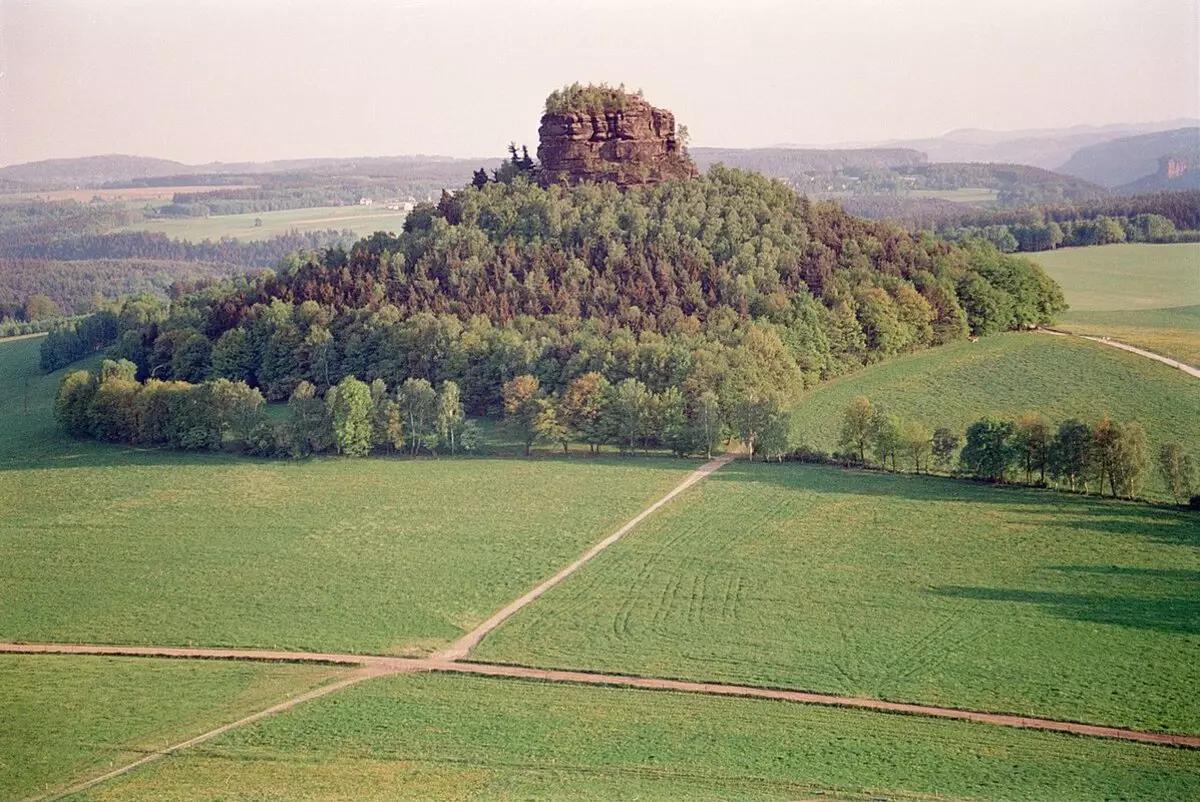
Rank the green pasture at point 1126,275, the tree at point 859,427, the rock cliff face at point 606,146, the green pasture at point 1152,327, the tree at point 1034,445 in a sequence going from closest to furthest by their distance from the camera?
the tree at point 1034,445 → the tree at point 859,427 → the green pasture at point 1152,327 → the rock cliff face at point 606,146 → the green pasture at point 1126,275

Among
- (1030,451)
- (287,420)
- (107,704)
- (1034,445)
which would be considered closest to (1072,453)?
(1034,445)

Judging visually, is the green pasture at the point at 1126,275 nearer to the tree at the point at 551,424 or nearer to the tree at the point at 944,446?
the tree at the point at 944,446

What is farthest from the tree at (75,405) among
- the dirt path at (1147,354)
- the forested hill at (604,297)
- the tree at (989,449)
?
the dirt path at (1147,354)

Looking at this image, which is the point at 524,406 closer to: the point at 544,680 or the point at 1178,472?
the point at 1178,472

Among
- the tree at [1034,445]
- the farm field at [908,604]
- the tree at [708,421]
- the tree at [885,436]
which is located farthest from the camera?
the tree at [708,421]

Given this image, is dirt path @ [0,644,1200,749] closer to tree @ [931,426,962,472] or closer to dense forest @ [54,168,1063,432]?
tree @ [931,426,962,472]

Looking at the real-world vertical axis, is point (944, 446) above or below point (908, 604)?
above
